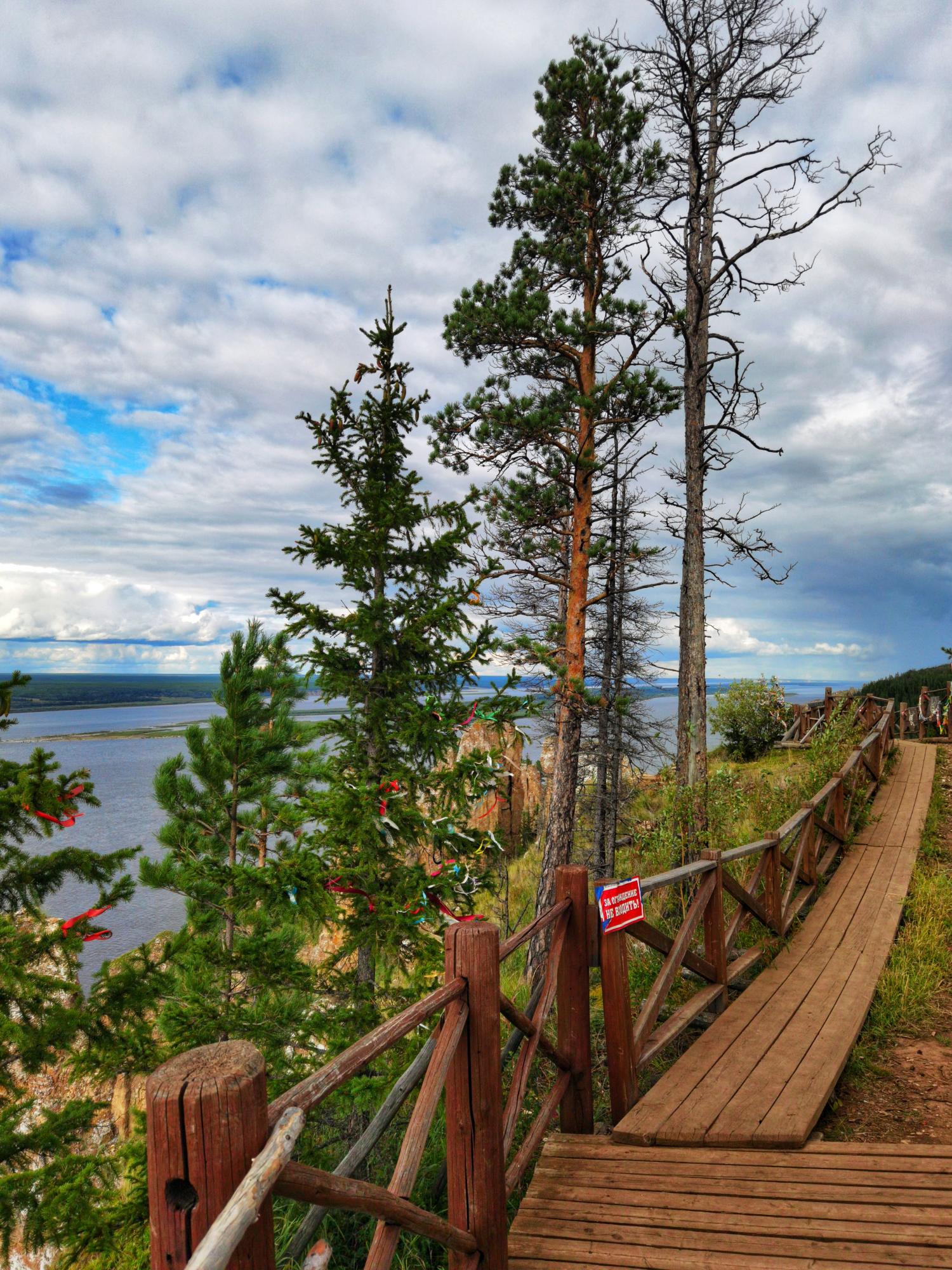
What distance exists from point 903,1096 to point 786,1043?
701 millimetres

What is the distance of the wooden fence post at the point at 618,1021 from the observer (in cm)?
388

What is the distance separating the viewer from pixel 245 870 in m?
5.54

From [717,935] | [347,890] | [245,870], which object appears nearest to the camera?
[717,935]

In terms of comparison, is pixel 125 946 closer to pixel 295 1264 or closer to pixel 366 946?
pixel 366 946

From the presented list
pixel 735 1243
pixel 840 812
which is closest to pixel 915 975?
pixel 840 812

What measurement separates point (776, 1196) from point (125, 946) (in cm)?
2381

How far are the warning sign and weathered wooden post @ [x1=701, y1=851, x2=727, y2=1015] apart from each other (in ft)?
4.16

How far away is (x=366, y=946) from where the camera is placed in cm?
623

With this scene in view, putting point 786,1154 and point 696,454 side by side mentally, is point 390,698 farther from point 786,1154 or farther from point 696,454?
point 696,454

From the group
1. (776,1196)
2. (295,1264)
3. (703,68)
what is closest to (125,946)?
(295,1264)

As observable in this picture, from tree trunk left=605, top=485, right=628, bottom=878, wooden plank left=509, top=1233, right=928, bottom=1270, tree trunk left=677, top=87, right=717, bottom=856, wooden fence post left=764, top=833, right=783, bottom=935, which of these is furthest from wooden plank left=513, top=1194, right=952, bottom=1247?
tree trunk left=605, top=485, right=628, bottom=878

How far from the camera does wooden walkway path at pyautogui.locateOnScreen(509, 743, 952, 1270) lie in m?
2.74

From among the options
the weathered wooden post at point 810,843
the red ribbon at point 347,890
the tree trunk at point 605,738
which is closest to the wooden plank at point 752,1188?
the red ribbon at point 347,890

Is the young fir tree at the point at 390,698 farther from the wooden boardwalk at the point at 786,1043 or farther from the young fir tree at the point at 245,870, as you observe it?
the wooden boardwalk at the point at 786,1043
